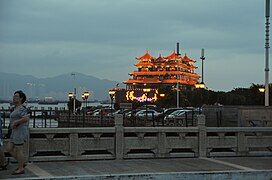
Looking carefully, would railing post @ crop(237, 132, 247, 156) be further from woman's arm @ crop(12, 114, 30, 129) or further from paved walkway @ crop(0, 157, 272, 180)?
woman's arm @ crop(12, 114, 30, 129)

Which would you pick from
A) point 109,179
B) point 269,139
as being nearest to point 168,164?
point 109,179

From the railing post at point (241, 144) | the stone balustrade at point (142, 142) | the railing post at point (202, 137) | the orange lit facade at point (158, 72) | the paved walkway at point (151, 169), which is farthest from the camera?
the orange lit facade at point (158, 72)

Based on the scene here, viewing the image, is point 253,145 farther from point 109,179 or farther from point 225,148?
point 109,179

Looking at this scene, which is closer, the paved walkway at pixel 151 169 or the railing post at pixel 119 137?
the paved walkway at pixel 151 169

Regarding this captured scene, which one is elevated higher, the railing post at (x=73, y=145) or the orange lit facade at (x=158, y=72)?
the orange lit facade at (x=158, y=72)

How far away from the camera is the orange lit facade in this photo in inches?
5600

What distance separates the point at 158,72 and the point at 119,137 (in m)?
131

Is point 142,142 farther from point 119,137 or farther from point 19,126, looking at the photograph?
point 19,126

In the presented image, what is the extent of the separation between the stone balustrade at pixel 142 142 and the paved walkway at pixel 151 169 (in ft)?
1.11

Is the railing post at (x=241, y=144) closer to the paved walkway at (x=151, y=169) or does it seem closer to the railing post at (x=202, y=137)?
the paved walkway at (x=151, y=169)

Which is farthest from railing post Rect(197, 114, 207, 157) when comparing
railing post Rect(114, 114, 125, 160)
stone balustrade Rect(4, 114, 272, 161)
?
railing post Rect(114, 114, 125, 160)

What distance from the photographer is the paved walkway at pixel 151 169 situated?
1107 cm

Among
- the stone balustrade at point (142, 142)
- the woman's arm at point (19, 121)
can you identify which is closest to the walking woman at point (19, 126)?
the woman's arm at point (19, 121)

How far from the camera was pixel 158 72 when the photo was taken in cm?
14450
